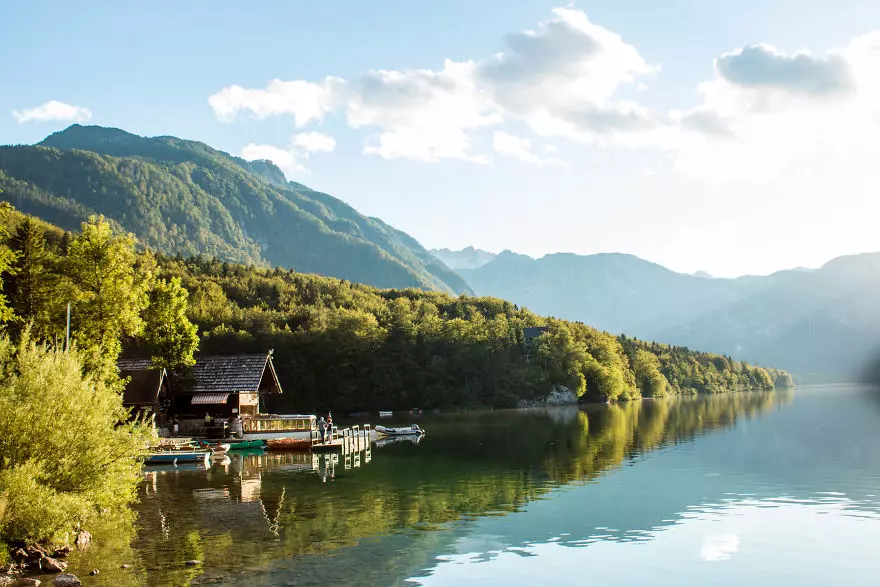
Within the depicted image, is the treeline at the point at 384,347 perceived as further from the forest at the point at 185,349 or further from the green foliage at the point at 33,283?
the green foliage at the point at 33,283

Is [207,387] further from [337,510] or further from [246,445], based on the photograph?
[337,510]

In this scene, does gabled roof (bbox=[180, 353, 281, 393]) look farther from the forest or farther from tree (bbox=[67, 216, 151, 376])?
tree (bbox=[67, 216, 151, 376])

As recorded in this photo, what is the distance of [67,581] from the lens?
1969 cm

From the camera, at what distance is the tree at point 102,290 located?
4438 centimetres

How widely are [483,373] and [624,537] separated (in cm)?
12397

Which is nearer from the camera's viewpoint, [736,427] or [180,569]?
[180,569]

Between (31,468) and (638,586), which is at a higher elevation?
(31,468)

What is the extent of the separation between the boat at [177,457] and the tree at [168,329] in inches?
587

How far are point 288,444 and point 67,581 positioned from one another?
42900mm

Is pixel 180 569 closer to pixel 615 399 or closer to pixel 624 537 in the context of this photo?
pixel 624 537

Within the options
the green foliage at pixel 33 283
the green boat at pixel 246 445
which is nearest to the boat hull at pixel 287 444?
the green boat at pixel 246 445

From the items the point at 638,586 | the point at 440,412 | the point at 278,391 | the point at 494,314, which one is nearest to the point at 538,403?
the point at 440,412

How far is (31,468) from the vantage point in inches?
814

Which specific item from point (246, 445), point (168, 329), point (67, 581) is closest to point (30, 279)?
point (168, 329)
